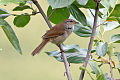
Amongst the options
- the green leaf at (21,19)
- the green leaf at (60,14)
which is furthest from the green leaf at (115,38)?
the green leaf at (21,19)

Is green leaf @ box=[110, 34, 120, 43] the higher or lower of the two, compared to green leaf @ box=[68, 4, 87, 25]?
lower

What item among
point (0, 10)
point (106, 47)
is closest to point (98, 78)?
point (106, 47)

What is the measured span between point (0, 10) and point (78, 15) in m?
0.28

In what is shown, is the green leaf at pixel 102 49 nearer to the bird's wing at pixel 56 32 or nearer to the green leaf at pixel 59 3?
the green leaf at pixel 59 3

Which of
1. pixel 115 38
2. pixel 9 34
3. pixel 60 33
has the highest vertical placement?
pixel 9 34

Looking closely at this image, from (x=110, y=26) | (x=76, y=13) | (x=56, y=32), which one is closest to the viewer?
(x=76, y=13)

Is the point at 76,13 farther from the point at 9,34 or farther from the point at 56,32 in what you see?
the point at 56,32

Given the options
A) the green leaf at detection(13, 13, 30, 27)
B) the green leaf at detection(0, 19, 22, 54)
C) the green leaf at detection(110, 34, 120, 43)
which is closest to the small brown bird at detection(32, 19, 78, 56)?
the green leaf at detection(13, 13, 30, 27)

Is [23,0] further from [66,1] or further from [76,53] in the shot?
[76,53]

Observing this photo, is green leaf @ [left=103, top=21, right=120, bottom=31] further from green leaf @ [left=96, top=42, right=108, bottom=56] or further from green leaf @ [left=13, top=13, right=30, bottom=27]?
green leaf @ [left=13, top=13, right=30, bottom=27]

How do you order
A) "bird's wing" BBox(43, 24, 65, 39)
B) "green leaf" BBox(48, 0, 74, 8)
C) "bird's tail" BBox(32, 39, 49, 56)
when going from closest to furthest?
1. "green leaf" BBox(48, 0, 74, 8)
2. "bird's tail" BBox(32, 39, 49, 56)
3. "bird's wing" BBox(43, 24, 65, 39)

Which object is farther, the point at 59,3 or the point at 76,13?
the point at 76,13

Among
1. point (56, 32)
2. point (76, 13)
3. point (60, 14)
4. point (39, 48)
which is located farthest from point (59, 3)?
point (56, 32)

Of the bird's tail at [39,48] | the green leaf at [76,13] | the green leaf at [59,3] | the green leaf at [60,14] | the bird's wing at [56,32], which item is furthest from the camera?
the bird's wing at [56,32]
